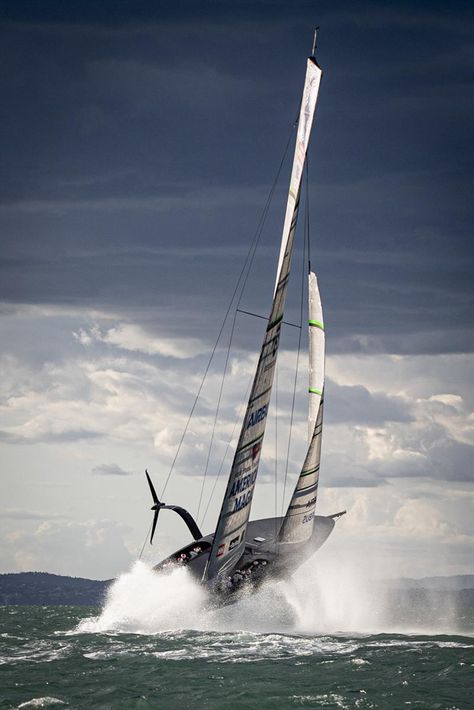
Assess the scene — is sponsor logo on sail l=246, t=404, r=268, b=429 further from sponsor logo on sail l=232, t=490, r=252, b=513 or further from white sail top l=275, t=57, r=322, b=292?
white sail top l=275, t=57, r=322, b=292

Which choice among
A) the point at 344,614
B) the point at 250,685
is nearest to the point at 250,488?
the point at 344,614

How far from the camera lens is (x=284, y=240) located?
140 ft

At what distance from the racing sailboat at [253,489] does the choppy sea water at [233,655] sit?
1.16 m

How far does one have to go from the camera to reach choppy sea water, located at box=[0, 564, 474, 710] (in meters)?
25.4

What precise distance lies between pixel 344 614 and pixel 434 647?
9528mm

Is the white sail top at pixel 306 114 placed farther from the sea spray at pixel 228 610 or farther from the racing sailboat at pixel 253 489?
the sea spray at pixel 228 610

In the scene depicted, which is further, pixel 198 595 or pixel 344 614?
pixel 344 614

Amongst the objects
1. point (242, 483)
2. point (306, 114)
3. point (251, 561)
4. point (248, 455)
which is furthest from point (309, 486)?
point (306, 114)

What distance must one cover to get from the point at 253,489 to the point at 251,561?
3.55 meters

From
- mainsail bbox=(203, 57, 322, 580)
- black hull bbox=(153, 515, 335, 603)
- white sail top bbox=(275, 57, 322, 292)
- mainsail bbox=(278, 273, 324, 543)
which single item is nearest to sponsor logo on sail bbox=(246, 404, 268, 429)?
mainsail bbox=(203, 57, 322, 580)

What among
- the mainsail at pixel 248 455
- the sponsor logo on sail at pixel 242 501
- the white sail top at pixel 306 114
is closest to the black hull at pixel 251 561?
the mainsail at pixel 248 455

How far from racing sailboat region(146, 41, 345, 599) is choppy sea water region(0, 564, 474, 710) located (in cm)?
116

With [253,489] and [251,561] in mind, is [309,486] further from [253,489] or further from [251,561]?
[251,561]

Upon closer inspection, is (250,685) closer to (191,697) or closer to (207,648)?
(191,697)
